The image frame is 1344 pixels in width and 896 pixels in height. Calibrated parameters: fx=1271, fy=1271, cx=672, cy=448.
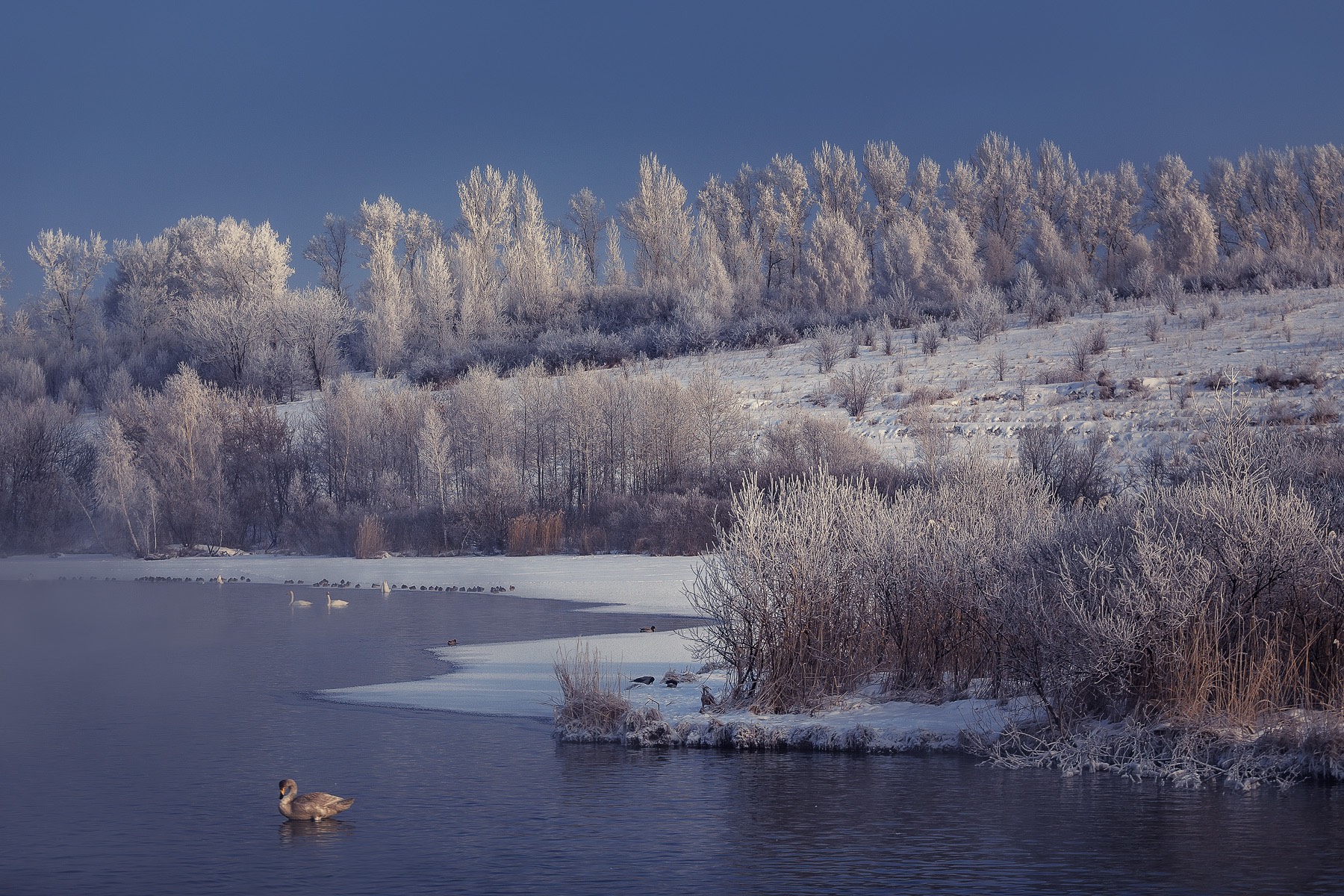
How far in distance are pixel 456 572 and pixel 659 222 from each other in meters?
36.6

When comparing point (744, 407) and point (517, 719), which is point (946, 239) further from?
point (517, 719)

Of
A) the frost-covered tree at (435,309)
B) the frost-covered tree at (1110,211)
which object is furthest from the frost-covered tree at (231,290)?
the frost-covered tree at (1110,211)

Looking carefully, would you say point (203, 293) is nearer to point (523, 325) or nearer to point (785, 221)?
point (523, 325)

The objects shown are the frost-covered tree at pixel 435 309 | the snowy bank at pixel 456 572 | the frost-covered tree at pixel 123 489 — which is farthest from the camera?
the frost-covered tree at pixel 435 309

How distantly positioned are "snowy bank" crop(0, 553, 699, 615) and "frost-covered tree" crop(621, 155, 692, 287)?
99.5 ft

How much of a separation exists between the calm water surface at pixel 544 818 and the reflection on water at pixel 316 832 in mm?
32

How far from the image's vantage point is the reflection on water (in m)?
8.75

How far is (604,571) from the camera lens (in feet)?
→ 92.2

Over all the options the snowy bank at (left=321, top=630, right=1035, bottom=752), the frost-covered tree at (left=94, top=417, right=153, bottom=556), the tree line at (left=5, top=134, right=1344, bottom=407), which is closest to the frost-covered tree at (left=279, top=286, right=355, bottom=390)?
the tree line at (left=5, top=134, right=1344, bottom=407)

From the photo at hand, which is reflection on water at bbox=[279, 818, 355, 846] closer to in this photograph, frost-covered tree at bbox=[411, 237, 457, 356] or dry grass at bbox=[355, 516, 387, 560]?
dry grass at bbox=[355, 516, 387, 560]

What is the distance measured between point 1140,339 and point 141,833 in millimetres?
38692

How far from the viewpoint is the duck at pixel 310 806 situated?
909 centimetres

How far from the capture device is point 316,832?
895cm

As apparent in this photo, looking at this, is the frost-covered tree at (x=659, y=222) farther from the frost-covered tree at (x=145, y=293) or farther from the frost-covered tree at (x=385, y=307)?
the frost-covered tree at (x=145, y=293)
